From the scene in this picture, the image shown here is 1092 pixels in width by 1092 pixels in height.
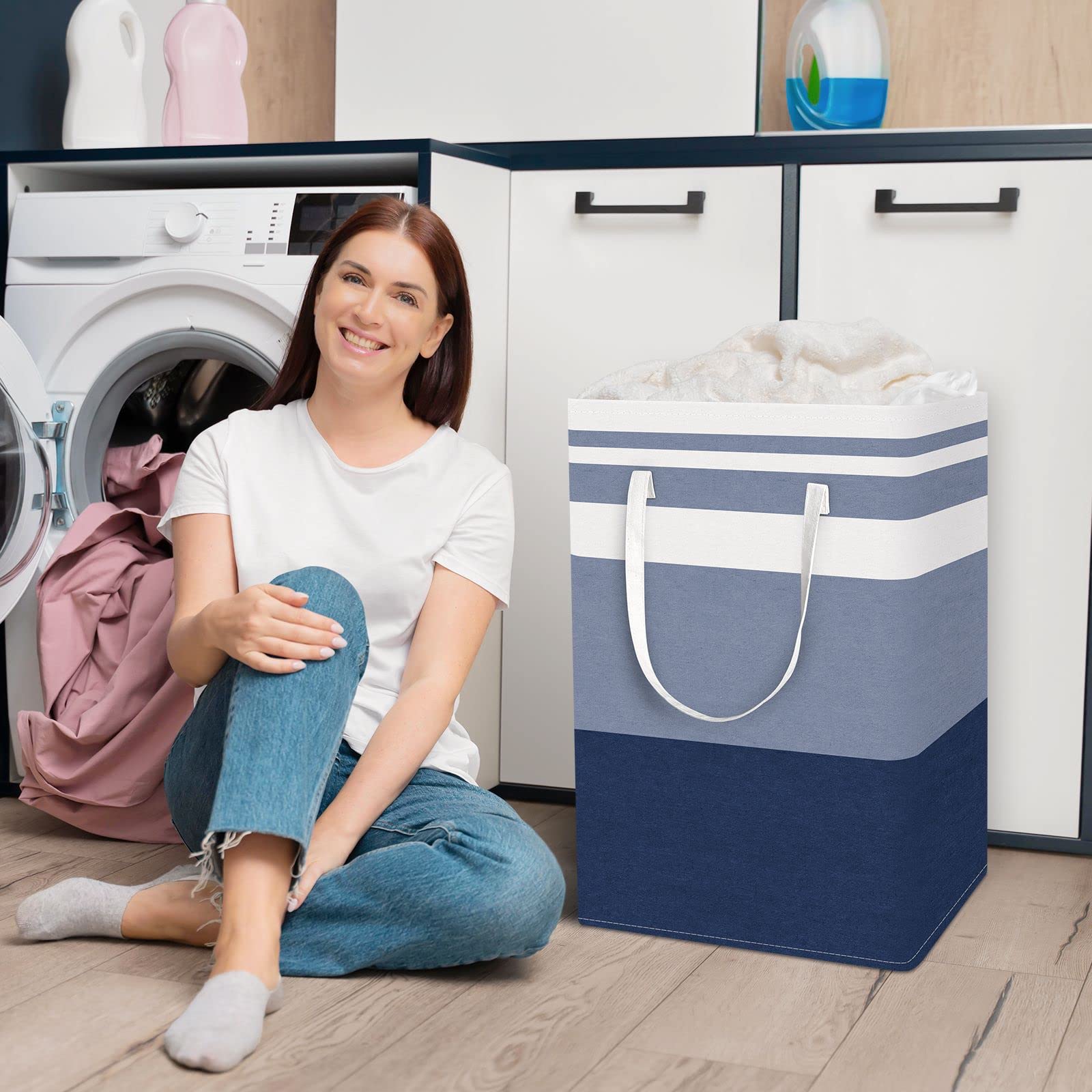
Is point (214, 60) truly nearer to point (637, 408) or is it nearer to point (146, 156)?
point (146, 156)

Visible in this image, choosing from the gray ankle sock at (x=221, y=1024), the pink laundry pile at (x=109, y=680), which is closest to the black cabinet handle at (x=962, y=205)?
the pink laundry pile at (x=109, y=680)

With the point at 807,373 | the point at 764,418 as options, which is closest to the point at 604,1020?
the point at 764,418

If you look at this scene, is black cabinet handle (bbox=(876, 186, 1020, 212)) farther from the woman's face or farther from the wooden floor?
the wooden floor

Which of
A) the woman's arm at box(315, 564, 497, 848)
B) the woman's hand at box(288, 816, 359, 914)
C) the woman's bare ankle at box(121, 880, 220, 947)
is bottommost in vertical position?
the woman's bare ankle at box(121, 880, 220, 947)

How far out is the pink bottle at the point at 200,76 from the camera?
7.44ft

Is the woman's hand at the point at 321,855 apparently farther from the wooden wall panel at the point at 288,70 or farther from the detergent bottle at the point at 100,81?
the wooden wall panel at the point at 288,70

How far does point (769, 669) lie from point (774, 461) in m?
0.22

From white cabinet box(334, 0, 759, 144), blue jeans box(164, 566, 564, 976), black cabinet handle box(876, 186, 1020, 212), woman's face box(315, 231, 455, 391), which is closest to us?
blue jeans box(164, 566, 564, 976)

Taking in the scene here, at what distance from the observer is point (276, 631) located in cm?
137

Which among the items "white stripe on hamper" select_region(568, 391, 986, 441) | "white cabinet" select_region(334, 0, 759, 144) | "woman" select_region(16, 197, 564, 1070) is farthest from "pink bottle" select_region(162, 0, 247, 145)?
"white stripe on hamper" select_region(568, 391, 986, 441)

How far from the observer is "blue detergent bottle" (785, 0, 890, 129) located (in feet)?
6.98

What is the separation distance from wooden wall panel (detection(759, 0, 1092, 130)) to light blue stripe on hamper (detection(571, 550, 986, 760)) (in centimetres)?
105

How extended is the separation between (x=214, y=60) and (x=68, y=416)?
0.64 meters

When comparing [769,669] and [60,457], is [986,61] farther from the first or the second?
[60,457]
